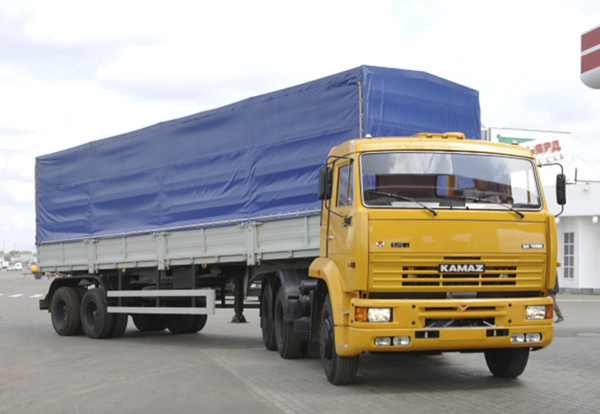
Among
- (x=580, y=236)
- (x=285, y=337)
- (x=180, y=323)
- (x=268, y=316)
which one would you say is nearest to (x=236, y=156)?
(x=268, y=316)

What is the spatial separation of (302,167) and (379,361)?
301 centimetres

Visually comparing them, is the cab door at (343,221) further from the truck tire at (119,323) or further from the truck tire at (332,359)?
the truck tire at (119,323)

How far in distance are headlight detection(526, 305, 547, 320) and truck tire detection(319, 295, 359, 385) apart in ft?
6.38

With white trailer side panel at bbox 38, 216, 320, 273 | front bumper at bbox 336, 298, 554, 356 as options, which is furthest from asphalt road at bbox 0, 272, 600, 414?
white trailer side panel at bbox 38, 216, 320, 273

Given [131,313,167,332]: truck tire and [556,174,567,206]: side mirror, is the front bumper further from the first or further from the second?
[131,313,167,332]: truck tire

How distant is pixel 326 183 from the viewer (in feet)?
30.5

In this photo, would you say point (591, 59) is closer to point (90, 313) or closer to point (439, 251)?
point (439, 251)

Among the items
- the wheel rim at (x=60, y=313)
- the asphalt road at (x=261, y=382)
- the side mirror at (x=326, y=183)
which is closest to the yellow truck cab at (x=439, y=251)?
the side mirror at (x=326, y=183)

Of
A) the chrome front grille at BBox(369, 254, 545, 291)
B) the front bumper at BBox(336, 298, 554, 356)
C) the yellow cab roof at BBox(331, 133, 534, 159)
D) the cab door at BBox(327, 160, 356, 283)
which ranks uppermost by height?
the yellow cab roof at BBox(331, 133, 534, 159)

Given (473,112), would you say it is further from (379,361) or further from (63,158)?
(63,158)

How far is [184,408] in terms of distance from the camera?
802 cm

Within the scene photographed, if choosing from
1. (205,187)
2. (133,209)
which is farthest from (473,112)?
(133,209)

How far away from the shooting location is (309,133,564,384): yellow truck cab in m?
8.40

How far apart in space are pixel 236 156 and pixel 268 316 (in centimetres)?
272
